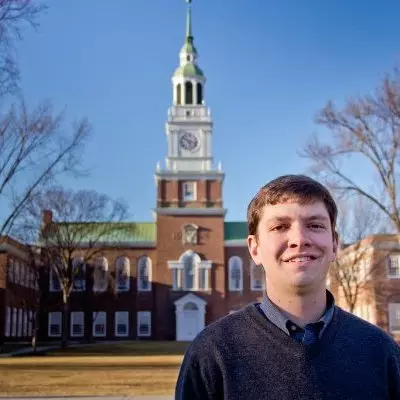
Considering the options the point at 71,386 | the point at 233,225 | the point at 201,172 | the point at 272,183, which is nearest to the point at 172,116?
the point at 201,172

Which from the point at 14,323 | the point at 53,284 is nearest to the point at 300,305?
the point at 14,323

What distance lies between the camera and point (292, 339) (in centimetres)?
258

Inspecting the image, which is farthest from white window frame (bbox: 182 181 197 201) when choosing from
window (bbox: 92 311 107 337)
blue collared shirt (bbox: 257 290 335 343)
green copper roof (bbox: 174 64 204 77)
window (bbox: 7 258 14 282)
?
blue collared shirt (bbox: 257 290 335 343)

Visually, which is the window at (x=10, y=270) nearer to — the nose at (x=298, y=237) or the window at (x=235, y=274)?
the window at (x=235, y=274)

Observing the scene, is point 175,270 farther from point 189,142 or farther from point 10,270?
point 10,270

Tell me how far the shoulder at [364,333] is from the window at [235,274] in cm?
5397

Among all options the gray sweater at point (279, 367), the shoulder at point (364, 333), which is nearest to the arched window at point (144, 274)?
the shoulder at point (364, 333)

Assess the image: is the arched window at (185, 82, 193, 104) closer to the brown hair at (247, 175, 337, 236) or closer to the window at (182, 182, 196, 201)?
the window at (182, 182, 196, 201)

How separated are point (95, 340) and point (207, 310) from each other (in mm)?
9433

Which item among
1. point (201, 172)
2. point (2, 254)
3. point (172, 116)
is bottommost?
point (2, 254)

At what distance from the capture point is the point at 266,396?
2.51 metres

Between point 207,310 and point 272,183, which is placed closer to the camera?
point 272,183

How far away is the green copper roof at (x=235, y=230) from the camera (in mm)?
58219

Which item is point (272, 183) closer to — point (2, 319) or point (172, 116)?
point (2, 319)
